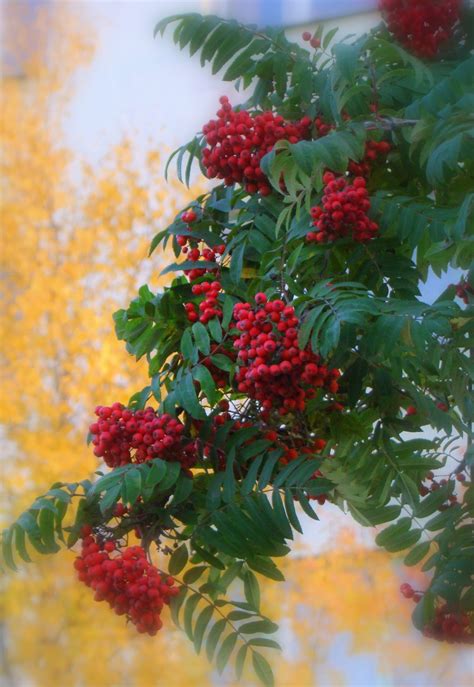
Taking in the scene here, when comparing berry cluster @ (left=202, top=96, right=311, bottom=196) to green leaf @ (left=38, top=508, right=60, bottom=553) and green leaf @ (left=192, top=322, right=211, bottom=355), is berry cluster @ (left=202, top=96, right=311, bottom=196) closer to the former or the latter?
green leaf @ (left=192, top=322, right=211, bottom=355)

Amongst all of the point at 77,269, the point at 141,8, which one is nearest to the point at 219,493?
the point at 141,8

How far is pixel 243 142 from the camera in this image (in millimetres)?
819

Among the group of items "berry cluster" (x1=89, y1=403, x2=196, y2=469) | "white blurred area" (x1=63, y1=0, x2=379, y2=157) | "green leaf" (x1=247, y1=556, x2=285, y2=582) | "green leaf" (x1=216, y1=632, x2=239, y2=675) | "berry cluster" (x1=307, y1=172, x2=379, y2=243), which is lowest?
"green leaf" (x1=216, y1=632, x2=239, y2=675)

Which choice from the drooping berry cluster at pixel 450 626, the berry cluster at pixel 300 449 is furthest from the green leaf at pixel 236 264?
the drooping berry cluster at pixel 450 626

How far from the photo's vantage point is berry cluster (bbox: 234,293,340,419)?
70cm

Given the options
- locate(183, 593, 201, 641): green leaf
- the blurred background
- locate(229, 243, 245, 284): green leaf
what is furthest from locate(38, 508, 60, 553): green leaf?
the blurred background

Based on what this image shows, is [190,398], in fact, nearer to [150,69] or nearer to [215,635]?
[215,635]

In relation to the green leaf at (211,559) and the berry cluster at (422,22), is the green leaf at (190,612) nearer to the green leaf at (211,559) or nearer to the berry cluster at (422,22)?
the green leaf at (211,559)

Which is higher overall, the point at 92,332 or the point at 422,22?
the point at 92,332

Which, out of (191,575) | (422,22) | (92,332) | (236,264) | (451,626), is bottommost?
(451,626)

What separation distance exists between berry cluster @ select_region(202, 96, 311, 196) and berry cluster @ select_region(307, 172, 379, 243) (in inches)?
2.5

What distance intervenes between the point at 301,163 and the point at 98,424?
0.27 m

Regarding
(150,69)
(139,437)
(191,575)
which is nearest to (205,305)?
(139,437)

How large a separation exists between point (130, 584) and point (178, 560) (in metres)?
0.08
